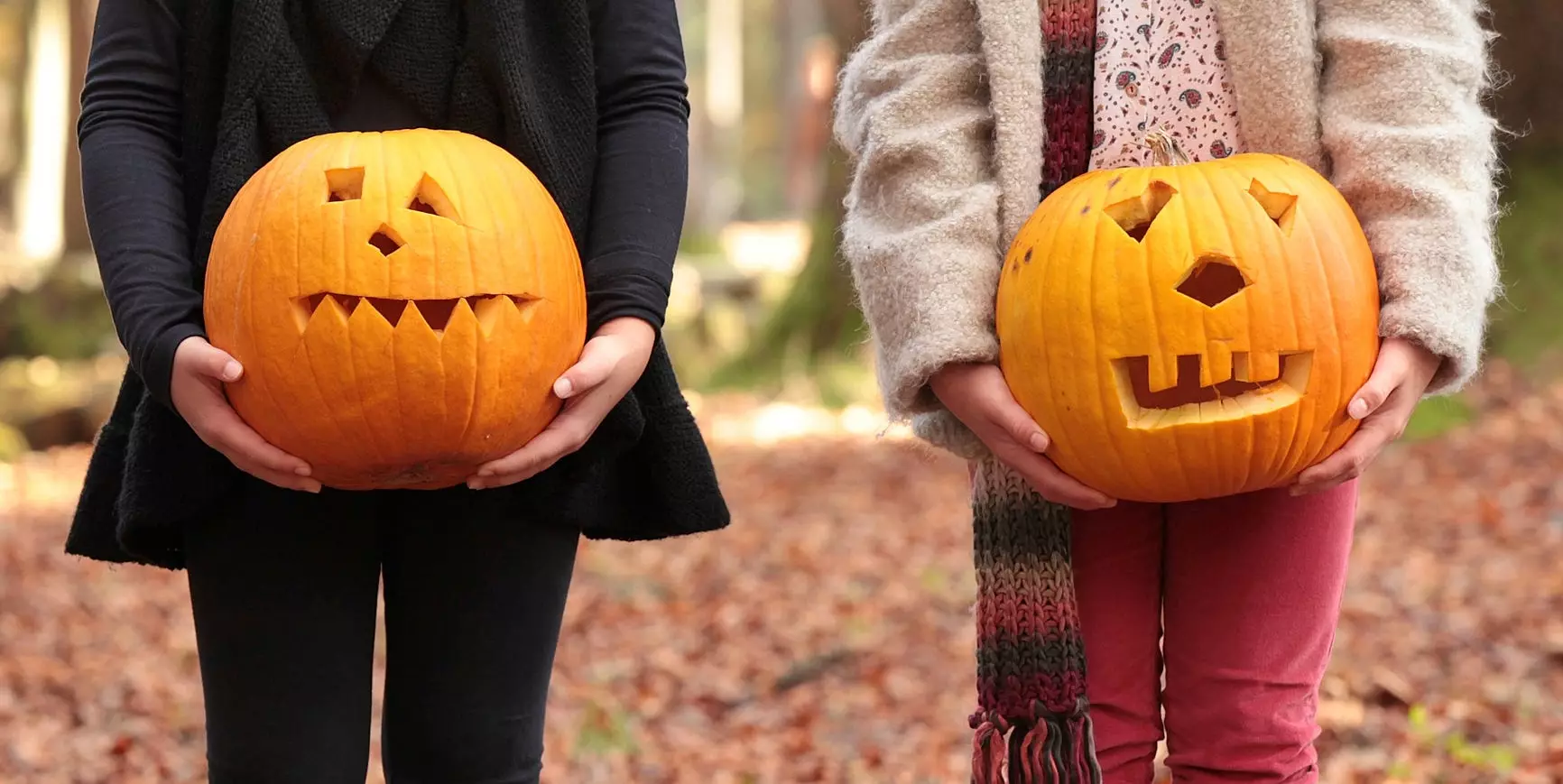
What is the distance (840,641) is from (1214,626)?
304 cm

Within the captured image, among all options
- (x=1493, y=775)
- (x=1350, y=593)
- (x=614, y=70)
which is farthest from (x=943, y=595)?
(x=614, y=70)

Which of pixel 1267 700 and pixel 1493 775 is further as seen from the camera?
pixel 1493 775

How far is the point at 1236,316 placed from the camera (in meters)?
2.01

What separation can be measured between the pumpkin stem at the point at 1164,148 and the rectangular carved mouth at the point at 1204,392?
0.31m

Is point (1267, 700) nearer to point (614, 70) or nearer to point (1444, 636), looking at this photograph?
point (614, 70)

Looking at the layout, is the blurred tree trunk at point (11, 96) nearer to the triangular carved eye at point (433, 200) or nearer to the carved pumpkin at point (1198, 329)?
the triangular carved eye at point (433, 200)

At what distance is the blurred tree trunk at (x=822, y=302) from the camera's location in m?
9.65

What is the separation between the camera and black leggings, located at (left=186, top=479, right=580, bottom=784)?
2.09 meters

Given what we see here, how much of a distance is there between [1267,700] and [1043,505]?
416mm

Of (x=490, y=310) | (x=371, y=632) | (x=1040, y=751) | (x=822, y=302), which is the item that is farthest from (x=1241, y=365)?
(x=822, y=302)

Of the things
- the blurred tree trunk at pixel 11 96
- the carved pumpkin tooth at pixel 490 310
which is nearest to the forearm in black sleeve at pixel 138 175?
the carved pumpkin tooth at pixel 490 310

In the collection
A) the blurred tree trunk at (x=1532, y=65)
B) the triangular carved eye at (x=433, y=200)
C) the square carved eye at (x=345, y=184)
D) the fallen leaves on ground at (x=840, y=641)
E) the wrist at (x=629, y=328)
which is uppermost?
the blurred tree trunk at (x=1532, y=65)

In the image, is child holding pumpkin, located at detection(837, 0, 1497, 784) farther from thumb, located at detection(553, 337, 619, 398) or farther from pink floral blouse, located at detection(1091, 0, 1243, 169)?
thumb, located at detection(553, 337, 619, 398)

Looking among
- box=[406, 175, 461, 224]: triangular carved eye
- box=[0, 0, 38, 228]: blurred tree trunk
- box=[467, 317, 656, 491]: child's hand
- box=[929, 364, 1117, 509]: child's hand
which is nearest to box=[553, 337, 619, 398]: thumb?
box=[467, 317, 656, 491]: child's hand
